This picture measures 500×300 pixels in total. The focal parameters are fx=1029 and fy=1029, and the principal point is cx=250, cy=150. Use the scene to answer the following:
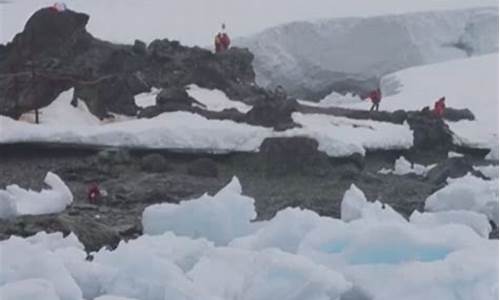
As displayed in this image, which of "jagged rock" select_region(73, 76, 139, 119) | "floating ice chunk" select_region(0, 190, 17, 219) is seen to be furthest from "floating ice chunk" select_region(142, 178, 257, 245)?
"jagged rock" select_region(73, 76, 139, 119)

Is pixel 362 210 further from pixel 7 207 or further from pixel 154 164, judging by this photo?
pixel 154 164

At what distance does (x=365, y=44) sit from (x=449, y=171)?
20.7ft

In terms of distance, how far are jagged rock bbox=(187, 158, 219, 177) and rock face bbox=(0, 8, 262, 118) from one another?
1.37m

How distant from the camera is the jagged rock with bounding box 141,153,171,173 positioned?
6.72 meters

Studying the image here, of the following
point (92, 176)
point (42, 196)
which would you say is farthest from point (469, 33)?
point (42, 196)

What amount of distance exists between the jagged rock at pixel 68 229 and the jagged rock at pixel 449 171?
9.05ft

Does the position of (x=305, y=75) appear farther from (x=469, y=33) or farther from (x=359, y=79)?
(x=469, y=33)

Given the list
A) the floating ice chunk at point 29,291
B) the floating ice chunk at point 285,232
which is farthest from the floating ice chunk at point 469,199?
the floating ice chunk at point 29,291

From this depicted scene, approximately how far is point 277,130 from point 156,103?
125 centimetres

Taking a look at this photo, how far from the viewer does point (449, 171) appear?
22.4 feet

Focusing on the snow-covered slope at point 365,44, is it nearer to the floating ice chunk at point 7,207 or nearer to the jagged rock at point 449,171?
the jagged rock at point 449,171

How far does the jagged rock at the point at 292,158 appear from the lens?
22.4 ft

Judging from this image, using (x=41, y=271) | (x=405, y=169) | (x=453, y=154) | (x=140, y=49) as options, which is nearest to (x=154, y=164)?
(x=405, y=169)

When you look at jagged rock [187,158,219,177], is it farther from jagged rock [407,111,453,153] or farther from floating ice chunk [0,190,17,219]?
jagged rock [407,111,453,153]
